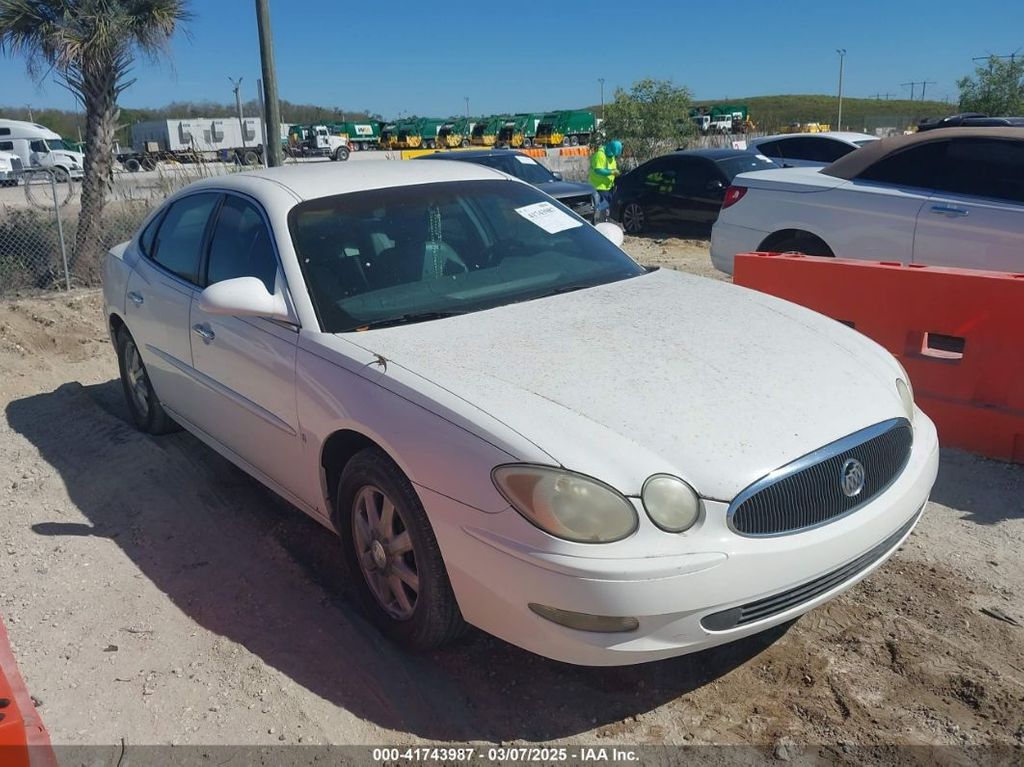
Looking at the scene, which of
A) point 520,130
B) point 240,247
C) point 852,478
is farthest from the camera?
point 520,130

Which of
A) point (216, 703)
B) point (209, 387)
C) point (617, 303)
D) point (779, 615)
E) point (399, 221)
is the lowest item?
point (216, 703)

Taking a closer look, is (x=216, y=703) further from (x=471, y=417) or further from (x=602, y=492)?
(x=602, y=492)

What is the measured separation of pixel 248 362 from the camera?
392 centimetres

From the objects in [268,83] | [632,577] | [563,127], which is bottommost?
[632,577]

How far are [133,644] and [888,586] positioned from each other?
299 cm

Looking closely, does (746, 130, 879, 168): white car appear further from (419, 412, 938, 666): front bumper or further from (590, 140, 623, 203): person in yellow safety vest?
(419, 412, 938, 666): front bumper

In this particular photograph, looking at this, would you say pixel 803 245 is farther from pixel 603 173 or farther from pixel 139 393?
pixel 603 173

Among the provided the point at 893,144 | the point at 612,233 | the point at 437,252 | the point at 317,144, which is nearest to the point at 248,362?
the point at 437,252

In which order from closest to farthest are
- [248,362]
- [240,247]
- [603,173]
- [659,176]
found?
[248,362] < [240,247] < [659,176] < [603,173]

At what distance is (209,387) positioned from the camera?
4352mm

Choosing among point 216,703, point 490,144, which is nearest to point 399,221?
point 216,703

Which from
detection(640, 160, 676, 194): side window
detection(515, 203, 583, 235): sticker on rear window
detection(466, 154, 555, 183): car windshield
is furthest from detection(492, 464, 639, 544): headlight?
detection(640, 160, 676, 194): side window

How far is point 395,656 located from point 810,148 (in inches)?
591

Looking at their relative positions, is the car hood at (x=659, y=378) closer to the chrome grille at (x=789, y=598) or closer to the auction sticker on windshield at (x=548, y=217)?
the chrome grille at (x=789, y=598)
